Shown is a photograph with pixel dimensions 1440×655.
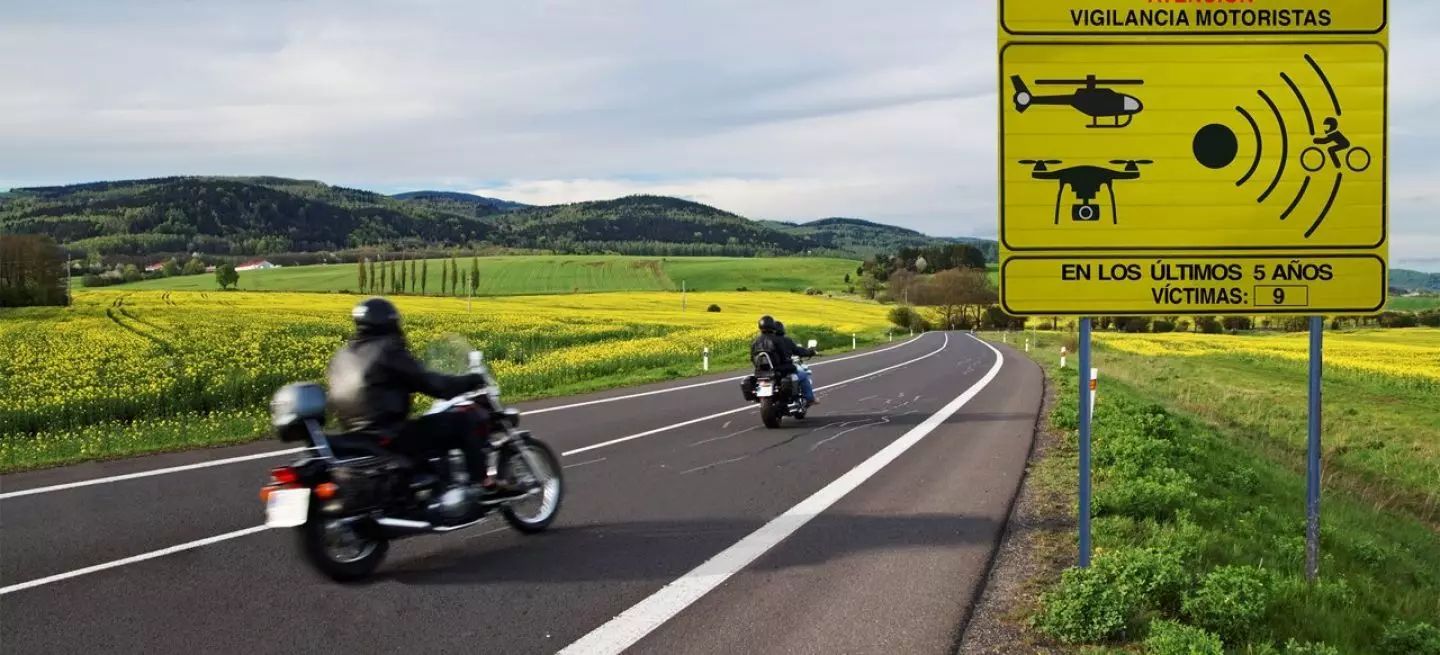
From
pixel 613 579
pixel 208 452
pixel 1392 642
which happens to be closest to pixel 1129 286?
pixel 1392 642

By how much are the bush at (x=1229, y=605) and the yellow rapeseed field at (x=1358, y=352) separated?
97.7ft

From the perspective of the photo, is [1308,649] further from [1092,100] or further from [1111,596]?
[1092,100]

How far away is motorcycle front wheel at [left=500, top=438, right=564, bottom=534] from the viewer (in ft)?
22.0

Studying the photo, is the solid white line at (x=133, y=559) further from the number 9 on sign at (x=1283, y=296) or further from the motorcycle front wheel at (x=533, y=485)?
the number 9 on sign at (x=1283, y=296)

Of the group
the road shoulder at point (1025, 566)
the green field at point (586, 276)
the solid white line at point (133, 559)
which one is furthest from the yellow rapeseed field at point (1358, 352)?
the green field at point (586, 276)

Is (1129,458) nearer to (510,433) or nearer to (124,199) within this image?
(510,433)

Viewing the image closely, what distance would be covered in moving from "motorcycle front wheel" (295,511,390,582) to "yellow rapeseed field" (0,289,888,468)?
637cm

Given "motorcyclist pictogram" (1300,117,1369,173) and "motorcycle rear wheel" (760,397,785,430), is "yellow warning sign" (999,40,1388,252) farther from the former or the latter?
"motorcycle rear wheel" (760,397,785,430)

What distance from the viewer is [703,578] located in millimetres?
5523

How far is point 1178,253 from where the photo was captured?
17.2 feet

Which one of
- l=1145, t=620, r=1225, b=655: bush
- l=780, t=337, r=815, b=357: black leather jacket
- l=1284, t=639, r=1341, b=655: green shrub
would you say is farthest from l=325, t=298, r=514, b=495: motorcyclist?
l=780, t=337, r=815, b=357: black leather jacket

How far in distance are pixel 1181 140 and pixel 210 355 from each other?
25.1 meters

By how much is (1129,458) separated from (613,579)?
5864 mm

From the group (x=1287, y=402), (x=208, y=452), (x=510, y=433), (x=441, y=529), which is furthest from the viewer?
(x=1287, y=402)
